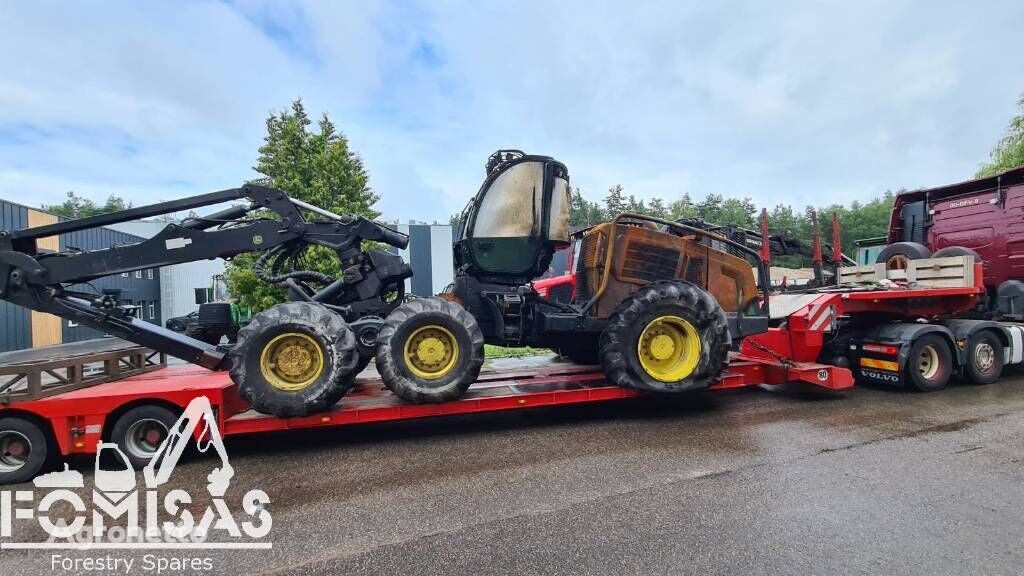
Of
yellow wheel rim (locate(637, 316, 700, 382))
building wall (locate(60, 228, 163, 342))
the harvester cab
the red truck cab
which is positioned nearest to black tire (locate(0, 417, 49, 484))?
the harvester cab

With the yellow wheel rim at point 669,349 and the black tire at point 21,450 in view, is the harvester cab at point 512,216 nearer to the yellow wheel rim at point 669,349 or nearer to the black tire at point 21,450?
the yellow wheel rim at point 669,349

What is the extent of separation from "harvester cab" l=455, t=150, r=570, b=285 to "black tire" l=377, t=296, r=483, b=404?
Result: 1.13 metres

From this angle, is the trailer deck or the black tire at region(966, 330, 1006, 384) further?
the black tire at region(966, 330, 1006, 384)

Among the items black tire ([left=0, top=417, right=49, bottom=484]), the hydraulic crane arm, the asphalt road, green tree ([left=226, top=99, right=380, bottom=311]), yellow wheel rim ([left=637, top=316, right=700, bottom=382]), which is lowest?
the asphalt road

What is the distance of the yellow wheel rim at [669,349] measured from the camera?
5.73 meters

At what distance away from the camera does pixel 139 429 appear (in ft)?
15.4

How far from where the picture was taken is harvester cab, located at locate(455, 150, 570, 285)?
6039 millimetres

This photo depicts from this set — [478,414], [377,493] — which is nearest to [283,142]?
[478,414]

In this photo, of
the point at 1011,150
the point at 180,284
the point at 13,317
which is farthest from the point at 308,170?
the point at 1011,150

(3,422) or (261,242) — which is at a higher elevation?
(261,242)

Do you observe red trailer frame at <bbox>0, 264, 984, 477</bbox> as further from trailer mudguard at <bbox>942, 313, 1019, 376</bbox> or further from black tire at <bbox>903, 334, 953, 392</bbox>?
black tire at <bbox>903, 334, 953, 392</bbox>

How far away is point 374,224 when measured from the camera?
18.8 ft

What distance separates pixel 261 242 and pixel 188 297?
1081 inches

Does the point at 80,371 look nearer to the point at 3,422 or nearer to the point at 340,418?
the point at 3,422
